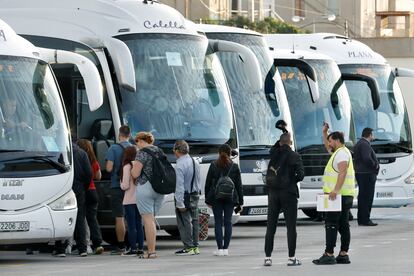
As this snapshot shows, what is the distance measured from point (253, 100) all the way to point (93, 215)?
5.85m

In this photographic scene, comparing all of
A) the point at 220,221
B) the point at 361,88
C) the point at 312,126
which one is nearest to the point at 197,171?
the point at 220,221

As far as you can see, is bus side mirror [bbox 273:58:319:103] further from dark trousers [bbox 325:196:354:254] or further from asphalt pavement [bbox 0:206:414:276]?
dark trousers [bbox 325:196:354:254]

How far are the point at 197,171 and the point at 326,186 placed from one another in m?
2.65

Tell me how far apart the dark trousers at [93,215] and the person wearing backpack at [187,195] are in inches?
43.9

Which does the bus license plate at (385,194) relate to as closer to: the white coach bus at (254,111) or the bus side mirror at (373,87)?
the bus side mirror at (373,87)

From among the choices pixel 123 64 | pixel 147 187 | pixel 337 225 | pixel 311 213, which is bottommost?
pixel 311 213

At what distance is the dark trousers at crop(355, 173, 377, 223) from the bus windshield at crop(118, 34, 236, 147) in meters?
5.47

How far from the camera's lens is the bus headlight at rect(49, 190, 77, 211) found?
2009 cm

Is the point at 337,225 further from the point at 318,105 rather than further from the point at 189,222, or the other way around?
the point at 318,105

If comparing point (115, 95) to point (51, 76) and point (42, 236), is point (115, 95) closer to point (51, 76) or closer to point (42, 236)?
point (51, 76)

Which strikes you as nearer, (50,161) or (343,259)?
(343,259)

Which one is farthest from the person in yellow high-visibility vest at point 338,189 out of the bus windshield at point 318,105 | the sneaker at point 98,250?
the bus windshield at point 318,105

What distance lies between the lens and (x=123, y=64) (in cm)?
2216

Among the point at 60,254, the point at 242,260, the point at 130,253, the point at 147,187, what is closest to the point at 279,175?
the point at 242,260
